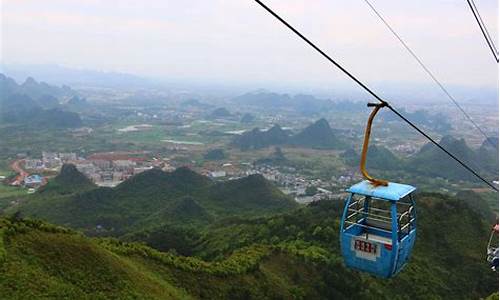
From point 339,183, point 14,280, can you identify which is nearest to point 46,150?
point 339,183

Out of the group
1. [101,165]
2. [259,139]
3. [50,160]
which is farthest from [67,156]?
[259,139]

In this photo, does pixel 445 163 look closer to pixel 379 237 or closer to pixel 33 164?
pixel 33 164

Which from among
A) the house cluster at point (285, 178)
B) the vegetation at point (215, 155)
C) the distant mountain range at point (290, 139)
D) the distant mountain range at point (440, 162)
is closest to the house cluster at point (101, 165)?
the house cluster at point (285, 178)

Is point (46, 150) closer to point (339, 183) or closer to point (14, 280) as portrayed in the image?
point (339, 183)

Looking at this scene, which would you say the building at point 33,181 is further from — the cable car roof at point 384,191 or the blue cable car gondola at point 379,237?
the cable car roof at point 384,191

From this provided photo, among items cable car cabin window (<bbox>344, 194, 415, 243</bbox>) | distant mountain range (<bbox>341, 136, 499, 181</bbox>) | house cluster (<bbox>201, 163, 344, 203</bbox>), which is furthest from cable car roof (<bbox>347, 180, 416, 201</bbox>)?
distant mountain range (<bbox>341, 136, 499, 181</bbox>)

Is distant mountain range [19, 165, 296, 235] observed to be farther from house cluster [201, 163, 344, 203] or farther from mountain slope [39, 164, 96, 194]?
house cluster [201, 163, 344, 203]
